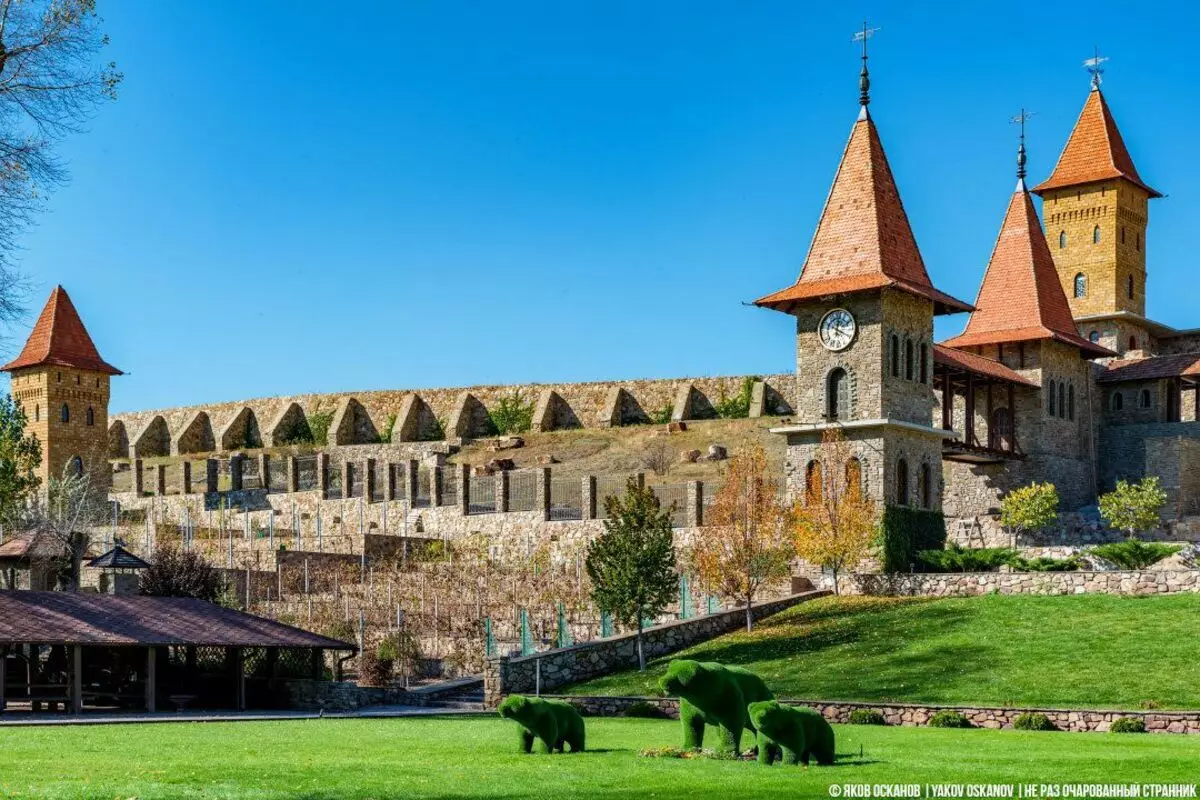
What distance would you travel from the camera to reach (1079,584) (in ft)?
112

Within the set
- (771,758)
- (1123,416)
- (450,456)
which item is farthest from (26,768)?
(450,456)

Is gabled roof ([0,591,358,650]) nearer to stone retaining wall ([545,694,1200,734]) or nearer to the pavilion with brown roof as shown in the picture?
the pavilion with brown roof

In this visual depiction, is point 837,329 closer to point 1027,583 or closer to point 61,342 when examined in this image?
point 1027,583

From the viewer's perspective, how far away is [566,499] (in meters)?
47.2

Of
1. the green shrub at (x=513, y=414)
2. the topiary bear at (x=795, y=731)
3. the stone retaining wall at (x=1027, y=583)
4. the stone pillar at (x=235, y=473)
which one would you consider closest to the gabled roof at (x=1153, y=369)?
the stone retaining wall at (x=1027, y=583)

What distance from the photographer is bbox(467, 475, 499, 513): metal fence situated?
160ft

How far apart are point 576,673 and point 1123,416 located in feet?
84.5

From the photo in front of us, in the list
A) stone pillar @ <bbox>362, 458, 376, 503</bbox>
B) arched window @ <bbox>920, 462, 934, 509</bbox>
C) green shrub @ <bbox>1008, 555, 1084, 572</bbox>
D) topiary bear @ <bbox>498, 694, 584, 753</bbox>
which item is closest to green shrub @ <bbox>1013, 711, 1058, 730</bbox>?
topiary bear @ <bbox>498, 694, 584, 753</bbox>

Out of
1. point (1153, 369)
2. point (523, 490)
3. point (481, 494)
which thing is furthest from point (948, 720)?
point (1153, 369)

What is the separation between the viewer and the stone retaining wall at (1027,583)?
109 feet

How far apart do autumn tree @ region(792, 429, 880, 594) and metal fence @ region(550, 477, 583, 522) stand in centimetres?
895

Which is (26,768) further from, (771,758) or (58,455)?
(58,455)

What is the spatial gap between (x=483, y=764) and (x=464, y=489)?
31.6 meters

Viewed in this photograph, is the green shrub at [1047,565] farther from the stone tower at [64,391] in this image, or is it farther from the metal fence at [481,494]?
the stone tower at [64,391]
